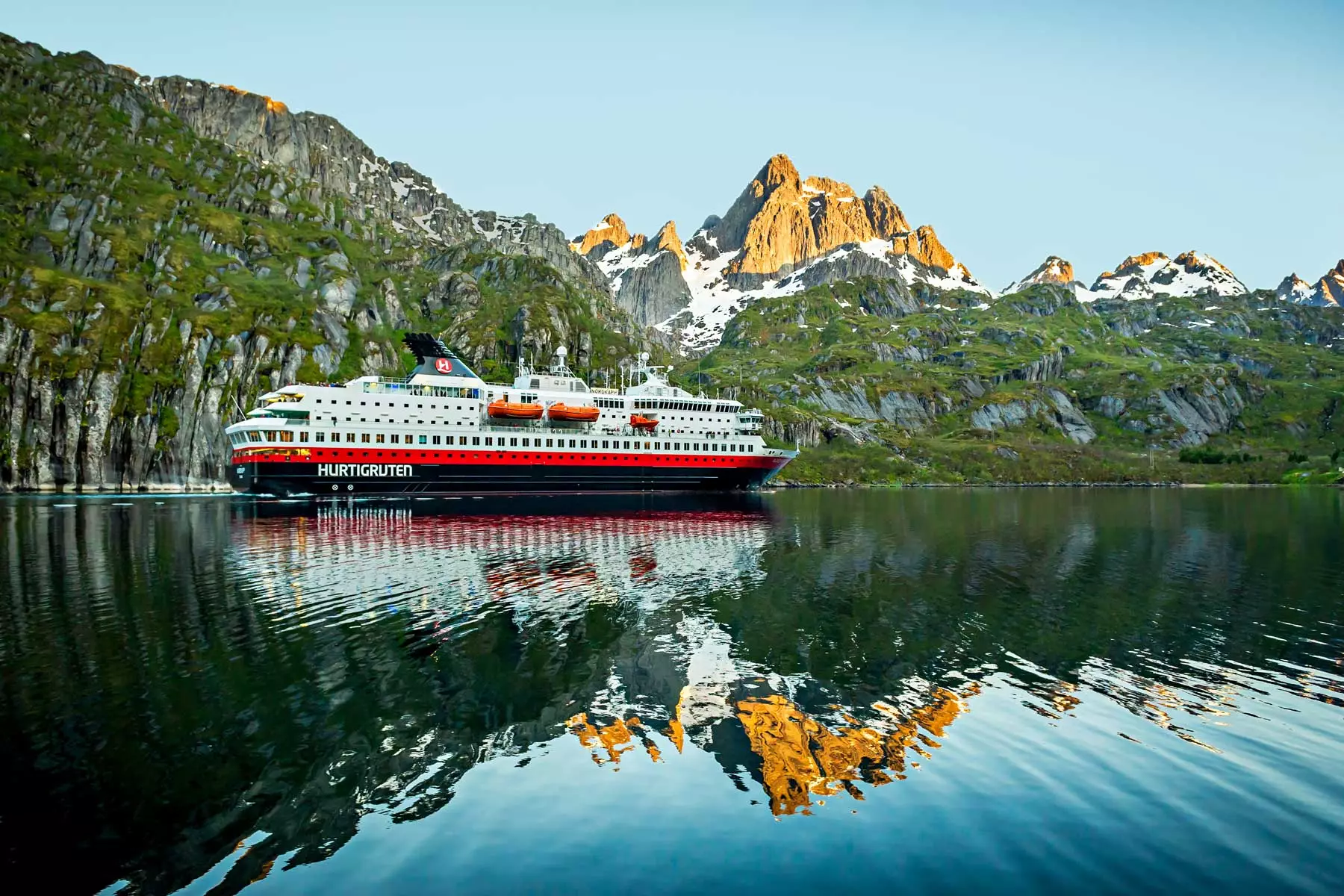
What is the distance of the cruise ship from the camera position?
8019cm

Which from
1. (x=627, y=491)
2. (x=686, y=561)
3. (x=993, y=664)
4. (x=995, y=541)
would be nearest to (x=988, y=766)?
(x=993, y=664)

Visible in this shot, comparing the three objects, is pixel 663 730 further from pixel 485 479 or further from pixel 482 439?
pixel 482 439

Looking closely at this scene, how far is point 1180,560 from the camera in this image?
1661 inches

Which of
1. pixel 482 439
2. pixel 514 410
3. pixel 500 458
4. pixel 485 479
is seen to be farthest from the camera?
pixel 514 410

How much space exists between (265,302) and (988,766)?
592 ft

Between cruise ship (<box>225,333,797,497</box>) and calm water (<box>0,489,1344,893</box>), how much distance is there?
4504 cm

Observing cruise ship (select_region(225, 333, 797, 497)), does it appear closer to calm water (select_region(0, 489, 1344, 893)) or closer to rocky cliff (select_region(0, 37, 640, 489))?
calm water (select_region(0, 489, 1344, 893))

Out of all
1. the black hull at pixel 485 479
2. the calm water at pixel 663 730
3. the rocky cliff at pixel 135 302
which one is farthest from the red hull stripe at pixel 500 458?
the rocky cliff at pixel 135 302

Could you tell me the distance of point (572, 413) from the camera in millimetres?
91500

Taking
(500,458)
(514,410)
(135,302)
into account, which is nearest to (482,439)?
(500,458)

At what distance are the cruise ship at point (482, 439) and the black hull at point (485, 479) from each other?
13 centimetres

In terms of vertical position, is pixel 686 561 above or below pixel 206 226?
below

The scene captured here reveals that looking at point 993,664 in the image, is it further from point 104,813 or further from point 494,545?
point 494,545

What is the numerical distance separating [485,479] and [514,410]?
932 cm
